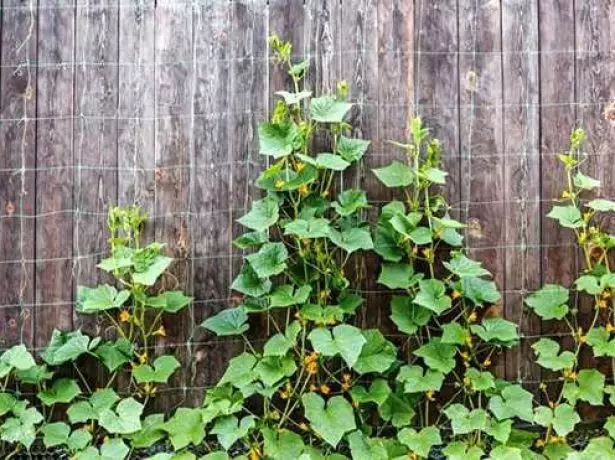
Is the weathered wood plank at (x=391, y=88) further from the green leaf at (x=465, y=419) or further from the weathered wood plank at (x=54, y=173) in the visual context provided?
the weathered wood plank at (x=54, y=173)

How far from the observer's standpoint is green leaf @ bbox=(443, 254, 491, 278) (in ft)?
8.96

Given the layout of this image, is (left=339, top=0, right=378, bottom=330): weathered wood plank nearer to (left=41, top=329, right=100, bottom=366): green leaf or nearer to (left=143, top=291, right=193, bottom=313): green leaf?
(left=143, top=291, right=193, bottom=313): green leaf

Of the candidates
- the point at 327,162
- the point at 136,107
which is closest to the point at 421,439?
the point at 327,162

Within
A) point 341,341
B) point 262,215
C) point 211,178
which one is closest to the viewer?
point 341,341

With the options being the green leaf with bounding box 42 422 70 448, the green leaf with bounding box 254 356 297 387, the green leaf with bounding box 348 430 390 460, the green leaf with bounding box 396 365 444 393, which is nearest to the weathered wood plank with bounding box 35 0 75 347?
the green leaf with bounding box 42 422 70 448

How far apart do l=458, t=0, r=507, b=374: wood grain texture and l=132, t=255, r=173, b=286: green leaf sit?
112cm

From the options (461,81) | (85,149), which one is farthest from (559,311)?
(85,149)

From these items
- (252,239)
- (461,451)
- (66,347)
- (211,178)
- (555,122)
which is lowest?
(461,451)

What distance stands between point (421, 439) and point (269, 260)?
0.82 m

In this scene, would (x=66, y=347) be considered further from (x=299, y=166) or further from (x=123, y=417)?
(x=299, y=166)

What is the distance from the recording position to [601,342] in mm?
2779

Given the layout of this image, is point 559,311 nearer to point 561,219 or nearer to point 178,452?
point 561,219

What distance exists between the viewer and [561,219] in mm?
2801

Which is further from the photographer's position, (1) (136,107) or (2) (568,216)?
(1) (136,107)
